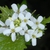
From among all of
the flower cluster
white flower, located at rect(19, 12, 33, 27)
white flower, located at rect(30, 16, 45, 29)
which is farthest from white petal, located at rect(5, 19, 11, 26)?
white flower, located at rect(30, 16, 45, 29)

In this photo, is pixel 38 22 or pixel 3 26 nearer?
pixel 3 26

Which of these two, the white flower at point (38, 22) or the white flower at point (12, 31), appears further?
the white flower at point (38, 22)

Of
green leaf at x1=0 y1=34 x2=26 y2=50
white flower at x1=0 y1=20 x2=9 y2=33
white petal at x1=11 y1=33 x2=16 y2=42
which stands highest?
white flower at x1=0 y1=20 x2=9 y2=33

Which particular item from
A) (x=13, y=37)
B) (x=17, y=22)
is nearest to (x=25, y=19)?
(x=17, y=22)

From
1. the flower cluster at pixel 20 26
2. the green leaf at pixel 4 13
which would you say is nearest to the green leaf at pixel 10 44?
the flower cluster at pixel 20 26

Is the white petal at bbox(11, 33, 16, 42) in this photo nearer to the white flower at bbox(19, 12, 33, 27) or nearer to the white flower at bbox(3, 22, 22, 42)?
the white flower at bbox(3, 22, 22, 42)

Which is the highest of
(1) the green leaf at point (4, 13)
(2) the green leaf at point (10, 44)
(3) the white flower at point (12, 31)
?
(1) the green leaf at point (4, 13)

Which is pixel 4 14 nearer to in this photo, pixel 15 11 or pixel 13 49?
pixel 15 11

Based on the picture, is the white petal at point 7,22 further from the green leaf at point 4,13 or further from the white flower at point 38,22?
the white flower at point 38,22

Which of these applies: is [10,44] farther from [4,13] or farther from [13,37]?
[4,13]
